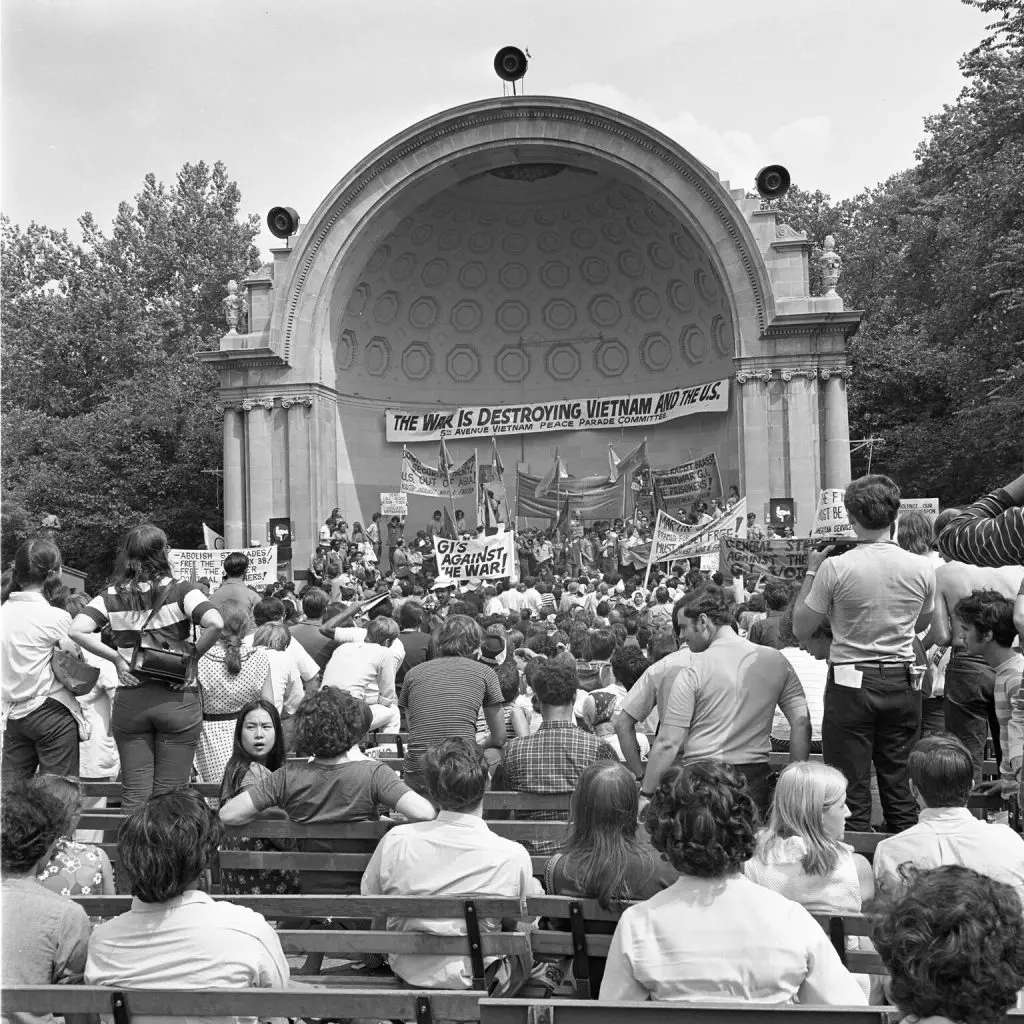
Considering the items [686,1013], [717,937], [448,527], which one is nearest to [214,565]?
[448,527]

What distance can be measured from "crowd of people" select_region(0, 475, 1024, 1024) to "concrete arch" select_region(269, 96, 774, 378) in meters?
18.6

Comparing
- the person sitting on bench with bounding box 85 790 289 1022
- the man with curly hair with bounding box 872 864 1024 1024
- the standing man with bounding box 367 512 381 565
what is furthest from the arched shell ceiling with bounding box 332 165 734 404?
the man with curly hair with bounding box 872 864 1024 1024

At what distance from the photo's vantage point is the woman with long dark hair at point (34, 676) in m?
7.08

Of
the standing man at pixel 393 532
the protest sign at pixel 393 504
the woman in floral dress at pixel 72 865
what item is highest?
the protest sign at pixel 393 504

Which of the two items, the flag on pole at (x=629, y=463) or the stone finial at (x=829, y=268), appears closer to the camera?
the stone finial at (x=829, y=268)

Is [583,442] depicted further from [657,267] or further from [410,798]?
[410,798]

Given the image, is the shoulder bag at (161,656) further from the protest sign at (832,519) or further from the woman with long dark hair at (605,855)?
the protest sign at (832,519)

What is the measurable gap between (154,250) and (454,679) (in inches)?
1645

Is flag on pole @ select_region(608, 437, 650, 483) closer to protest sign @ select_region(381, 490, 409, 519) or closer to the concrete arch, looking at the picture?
the concrete arch

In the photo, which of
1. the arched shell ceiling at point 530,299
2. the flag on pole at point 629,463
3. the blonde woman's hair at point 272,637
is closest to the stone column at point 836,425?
the arched shell ceiling at point 530,299

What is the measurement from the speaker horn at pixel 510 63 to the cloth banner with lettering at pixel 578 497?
9.72m

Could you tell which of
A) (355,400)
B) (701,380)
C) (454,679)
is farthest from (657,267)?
(454,679)

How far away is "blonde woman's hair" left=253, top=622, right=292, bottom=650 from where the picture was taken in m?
8.24

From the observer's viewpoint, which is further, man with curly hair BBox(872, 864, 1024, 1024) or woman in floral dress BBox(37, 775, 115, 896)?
woman in floral dress BBox(37, 775, 115, 896)
